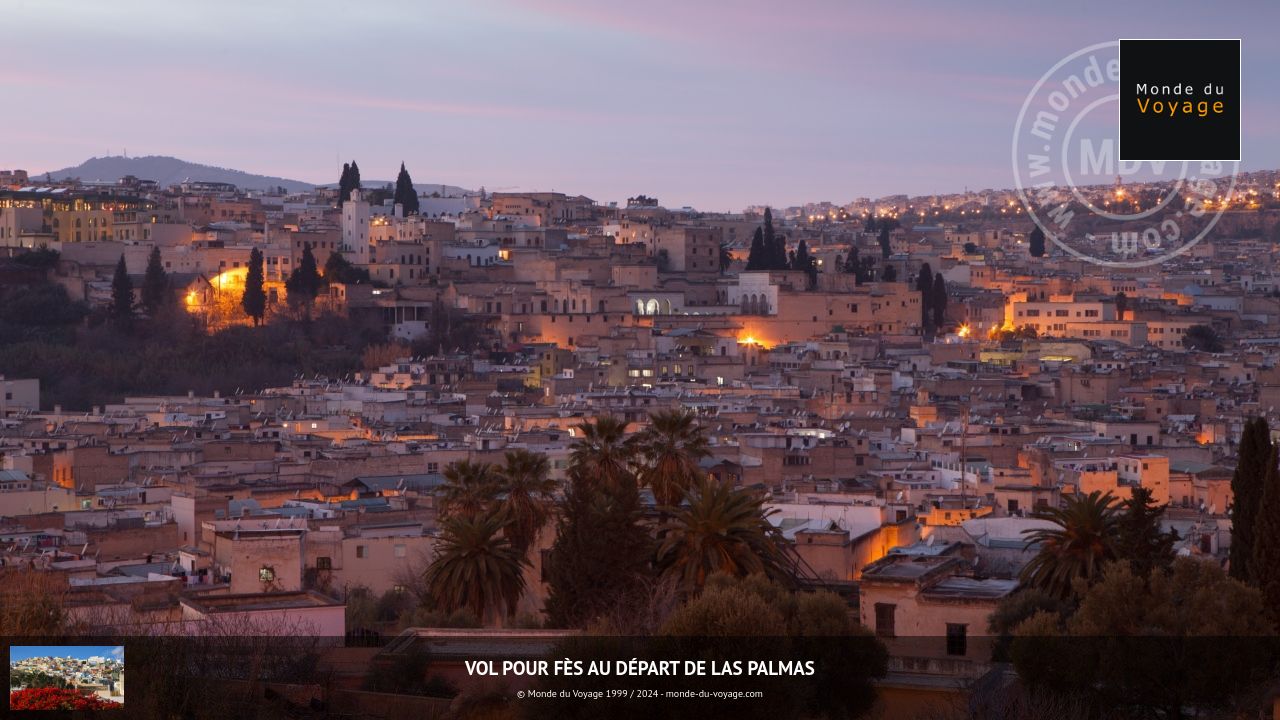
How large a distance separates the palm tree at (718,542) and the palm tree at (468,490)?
2682 mm

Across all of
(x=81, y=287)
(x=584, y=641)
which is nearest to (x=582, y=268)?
(x=81, y=287)

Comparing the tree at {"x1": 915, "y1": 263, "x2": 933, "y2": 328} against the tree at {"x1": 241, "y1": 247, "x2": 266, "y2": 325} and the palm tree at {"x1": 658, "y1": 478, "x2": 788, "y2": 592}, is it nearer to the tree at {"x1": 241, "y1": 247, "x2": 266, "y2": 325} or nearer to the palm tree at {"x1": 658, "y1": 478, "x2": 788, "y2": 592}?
the tree at {"x1": 241, "y1": 247, "x2": 266, "y2": 325}

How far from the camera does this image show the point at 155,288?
47.5 m

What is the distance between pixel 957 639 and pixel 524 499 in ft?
14.6

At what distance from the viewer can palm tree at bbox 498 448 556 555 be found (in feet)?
56.5

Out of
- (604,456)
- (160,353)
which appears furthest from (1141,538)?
(160,353)

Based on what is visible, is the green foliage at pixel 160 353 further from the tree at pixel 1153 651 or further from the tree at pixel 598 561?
the tree at pixel 1153 651

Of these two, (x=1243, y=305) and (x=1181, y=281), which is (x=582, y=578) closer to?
(x=1243, y=305)

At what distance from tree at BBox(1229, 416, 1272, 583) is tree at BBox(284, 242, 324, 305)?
36.1 metres

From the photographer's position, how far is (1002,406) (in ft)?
120

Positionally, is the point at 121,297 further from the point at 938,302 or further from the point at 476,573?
the point at 476,573

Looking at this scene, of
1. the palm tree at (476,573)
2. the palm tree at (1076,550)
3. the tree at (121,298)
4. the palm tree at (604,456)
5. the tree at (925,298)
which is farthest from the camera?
the tree at (925,298)

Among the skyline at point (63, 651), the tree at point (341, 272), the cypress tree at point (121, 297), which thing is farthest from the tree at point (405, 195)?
the skyline at point (63, 651)

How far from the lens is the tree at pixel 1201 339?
51062 mm
